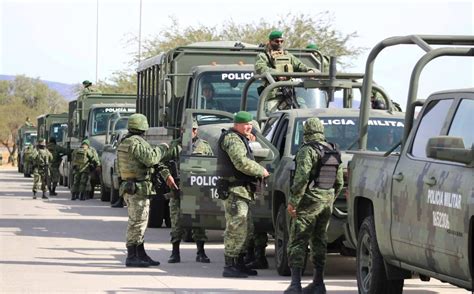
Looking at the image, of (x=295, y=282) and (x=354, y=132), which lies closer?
(x=295, y=282)

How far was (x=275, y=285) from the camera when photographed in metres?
13.3

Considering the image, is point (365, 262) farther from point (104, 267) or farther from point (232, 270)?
point (104, 267)

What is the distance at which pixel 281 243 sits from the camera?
14.0m

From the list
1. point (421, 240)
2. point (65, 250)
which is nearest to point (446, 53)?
point (421, 240)

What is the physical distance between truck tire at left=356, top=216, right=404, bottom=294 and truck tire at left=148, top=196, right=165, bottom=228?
1020 centimetres

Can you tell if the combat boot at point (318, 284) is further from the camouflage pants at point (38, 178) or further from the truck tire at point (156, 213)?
the camouflage pants at point (38, 178)

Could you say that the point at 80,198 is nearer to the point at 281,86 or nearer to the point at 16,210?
the point at 16,210

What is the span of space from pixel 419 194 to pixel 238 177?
415cm

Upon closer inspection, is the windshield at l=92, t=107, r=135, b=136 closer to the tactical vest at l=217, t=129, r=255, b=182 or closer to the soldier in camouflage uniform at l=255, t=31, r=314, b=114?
the soldier in camouflage uniform at l=255, t=31, r=314, b=114

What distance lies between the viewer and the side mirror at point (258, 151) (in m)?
14.3

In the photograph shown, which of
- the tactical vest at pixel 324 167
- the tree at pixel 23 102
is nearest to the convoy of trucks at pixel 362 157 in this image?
the tactical vest at pixel 324 167

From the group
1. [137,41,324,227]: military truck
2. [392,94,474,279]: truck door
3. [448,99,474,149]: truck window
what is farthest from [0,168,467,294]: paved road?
[448,99,474,149]: truck window

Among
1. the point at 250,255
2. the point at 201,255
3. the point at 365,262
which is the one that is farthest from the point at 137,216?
the point at 365,262

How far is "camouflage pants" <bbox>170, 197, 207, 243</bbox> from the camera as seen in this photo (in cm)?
1562
